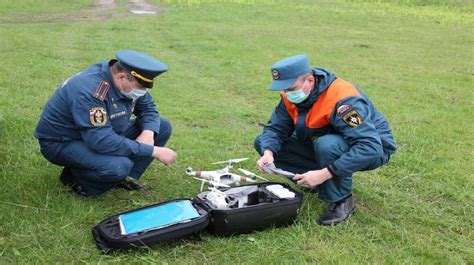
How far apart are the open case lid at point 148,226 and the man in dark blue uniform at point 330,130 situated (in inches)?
29.7

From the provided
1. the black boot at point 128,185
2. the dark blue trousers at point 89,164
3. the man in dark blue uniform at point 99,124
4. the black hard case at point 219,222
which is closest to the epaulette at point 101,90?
the man in dark blue uniform at point 99,124

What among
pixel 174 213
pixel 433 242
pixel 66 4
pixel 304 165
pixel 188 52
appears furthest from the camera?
pixel 66 4

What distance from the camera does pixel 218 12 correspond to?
18125 mm

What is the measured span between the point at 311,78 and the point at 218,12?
15079mm

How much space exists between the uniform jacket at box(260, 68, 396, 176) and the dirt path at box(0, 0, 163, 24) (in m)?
12.7

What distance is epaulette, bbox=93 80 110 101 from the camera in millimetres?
3418

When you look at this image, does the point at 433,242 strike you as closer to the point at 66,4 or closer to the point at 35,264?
the point at 35,264

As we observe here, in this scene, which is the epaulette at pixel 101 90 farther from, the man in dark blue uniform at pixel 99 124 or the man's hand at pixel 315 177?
the man's hand at pixel 315 177

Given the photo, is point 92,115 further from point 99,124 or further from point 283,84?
point 283,84

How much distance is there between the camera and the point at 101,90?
11.3ft

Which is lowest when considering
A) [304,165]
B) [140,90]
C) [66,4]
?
[66,4]

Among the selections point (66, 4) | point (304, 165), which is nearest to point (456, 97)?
point (304, 165)

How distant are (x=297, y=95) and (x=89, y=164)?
1487mm

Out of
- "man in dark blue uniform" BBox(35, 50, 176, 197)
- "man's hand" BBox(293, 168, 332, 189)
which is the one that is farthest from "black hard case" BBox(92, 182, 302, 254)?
"man in dark blue uniform" BBox(35, 50, 176, 197)
